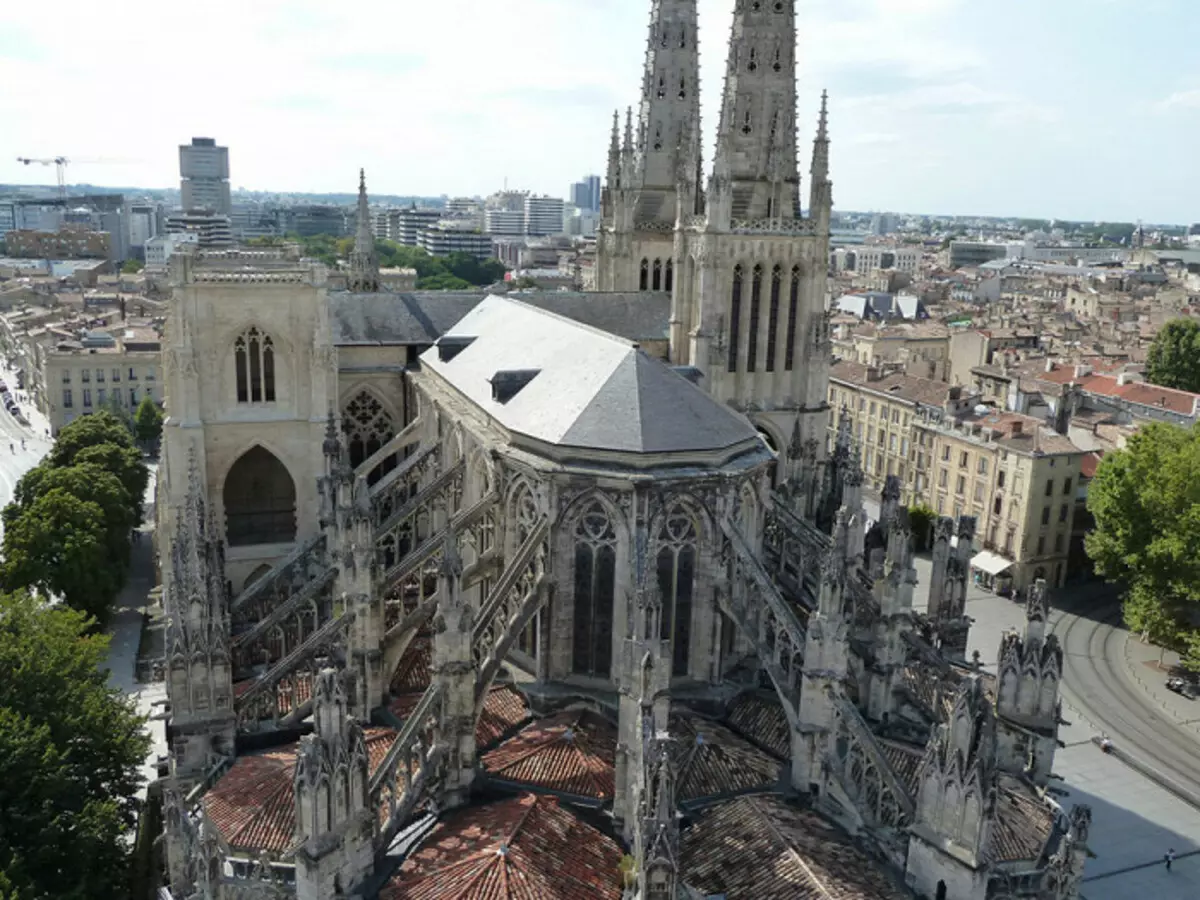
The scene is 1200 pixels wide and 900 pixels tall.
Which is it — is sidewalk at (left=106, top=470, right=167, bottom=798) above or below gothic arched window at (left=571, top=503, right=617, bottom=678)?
below

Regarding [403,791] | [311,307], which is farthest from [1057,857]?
[311,307]

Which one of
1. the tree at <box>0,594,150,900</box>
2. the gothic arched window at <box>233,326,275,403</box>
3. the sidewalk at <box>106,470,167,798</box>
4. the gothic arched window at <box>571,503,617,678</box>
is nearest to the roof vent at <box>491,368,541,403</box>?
the gothic arched window at <box>571,503,617,678</box>

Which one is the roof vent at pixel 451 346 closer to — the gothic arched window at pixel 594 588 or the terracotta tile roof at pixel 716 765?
the gothic arched window at pixel 594 588

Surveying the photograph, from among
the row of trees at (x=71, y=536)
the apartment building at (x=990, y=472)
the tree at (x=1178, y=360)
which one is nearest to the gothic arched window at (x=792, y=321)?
the apartment building at (x=990, y=472)

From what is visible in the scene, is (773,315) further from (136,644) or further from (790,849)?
(136,644)

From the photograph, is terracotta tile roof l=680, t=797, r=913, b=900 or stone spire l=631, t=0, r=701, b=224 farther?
stone spire l=631, t=0, r=701, b=224

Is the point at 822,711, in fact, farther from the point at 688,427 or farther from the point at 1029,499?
the point at 1029,499

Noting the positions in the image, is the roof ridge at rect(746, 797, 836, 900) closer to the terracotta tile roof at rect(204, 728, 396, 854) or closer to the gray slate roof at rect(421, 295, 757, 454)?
the gray slate roof at rect(421, 295, 757, 454)
